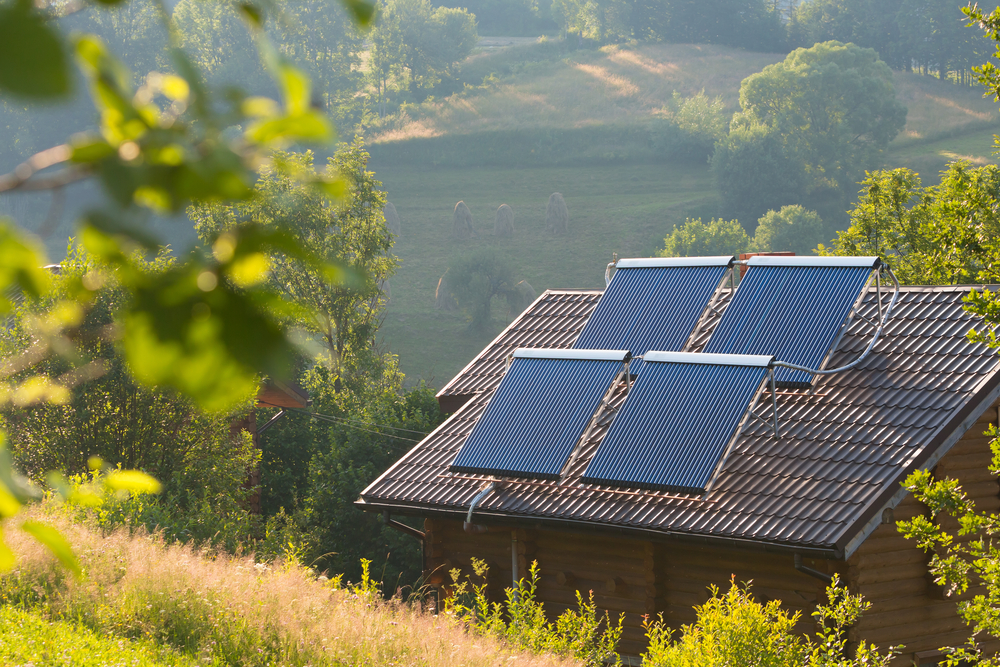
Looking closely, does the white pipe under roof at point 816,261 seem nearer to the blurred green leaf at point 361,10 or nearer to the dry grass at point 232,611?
the dry grass at point 232,611

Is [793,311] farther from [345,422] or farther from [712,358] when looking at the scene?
[345,422]

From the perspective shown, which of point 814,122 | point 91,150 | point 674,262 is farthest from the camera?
point 814,122

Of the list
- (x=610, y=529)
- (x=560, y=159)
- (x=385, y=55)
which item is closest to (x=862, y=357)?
(x=610, y=529)

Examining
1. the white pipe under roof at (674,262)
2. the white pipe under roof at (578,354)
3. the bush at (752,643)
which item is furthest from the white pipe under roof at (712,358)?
the bush at (752,643)

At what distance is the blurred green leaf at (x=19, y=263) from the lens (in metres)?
0.95

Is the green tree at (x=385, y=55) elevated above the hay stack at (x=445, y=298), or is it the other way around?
the green tree at (x=385, y=55)

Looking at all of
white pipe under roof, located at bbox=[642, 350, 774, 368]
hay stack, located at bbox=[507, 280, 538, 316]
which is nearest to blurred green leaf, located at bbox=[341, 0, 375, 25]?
white pipe under roof, located at bbox=[642, 350, 774, 368]

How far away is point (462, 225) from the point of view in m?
65.3

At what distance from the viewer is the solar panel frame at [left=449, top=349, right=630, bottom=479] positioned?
1001 centimetres

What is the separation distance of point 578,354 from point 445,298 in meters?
46.5

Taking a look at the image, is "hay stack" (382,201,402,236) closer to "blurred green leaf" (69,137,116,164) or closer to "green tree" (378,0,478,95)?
"green tree" (378,0,478,95)

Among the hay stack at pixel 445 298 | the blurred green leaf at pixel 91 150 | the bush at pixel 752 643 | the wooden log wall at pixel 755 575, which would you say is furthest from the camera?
the hay stack at pixel 445 298

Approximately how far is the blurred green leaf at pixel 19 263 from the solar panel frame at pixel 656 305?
10.2m

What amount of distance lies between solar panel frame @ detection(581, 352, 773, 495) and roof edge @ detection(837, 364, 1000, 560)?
1.36m
